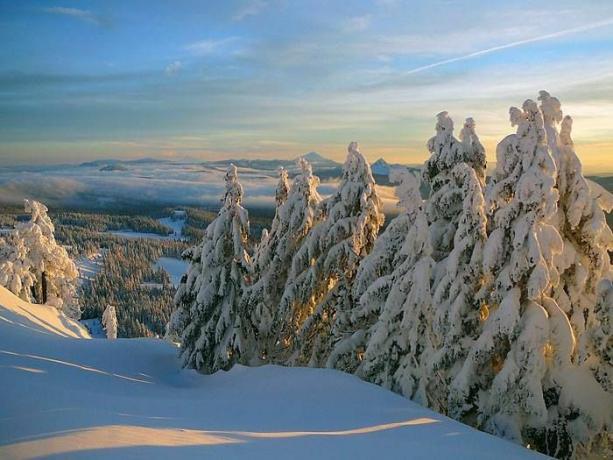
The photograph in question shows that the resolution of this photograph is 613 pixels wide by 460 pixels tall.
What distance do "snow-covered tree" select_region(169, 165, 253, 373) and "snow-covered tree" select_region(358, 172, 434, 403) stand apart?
298 inches

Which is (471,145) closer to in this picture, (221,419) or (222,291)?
(221,419)

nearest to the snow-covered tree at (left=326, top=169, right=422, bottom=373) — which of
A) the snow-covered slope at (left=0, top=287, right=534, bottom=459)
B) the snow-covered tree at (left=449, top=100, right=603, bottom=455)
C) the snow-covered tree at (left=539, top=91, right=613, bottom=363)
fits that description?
the snow-covered slope at (left=0, top=287, right=534, bottom=459)

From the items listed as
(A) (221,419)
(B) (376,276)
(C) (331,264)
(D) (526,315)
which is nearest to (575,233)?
(D) (526,315)

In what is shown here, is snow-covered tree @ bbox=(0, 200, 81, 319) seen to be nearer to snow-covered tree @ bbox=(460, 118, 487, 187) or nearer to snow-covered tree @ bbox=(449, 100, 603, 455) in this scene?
snow-covered tree @ bbox=(460, 118, 487, 187)

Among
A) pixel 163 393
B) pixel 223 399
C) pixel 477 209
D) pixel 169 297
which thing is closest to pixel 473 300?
pixel 477 209

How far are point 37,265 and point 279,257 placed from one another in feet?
75.9

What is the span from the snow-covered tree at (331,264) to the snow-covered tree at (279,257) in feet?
2.58

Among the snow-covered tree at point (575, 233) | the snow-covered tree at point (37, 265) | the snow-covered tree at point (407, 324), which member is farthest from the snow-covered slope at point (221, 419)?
the snow-covered tree at point (37, 265)

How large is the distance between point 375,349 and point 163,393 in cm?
640

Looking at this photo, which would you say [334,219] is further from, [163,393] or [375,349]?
[163,393]

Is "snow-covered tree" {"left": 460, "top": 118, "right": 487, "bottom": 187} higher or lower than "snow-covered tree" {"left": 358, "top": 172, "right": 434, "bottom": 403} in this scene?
higher

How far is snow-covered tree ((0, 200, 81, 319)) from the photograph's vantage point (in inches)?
1309

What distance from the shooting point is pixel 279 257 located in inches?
832

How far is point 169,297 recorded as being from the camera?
168875mm
